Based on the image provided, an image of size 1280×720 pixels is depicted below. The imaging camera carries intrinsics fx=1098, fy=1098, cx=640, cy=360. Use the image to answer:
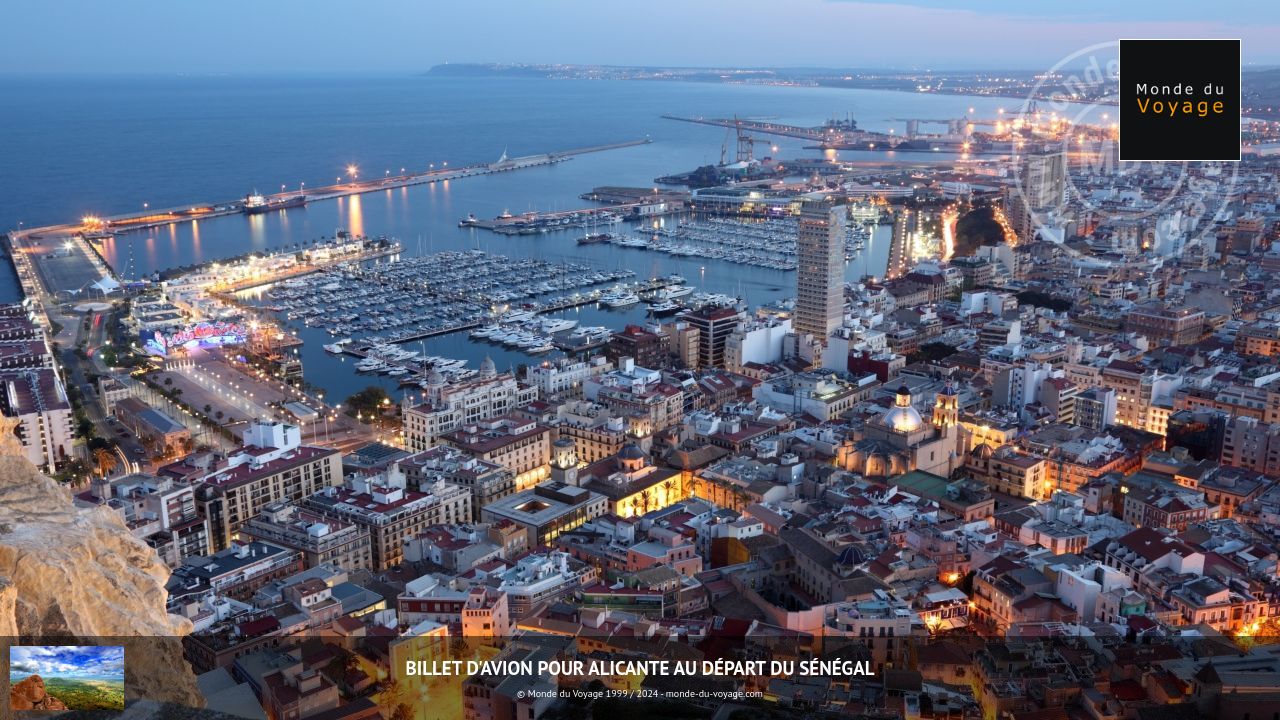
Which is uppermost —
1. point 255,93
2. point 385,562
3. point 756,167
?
point 255,93

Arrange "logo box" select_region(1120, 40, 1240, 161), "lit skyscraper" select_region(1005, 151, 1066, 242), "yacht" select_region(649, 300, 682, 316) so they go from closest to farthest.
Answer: "logo box" select_region(1120, 40, 1240, 161)
"yacht" select_region(649, 300, 682, 316)
"lit skyscraper" select_region(1005, 151, 1066, 242)

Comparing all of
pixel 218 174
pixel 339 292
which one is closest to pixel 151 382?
pixel 339 292

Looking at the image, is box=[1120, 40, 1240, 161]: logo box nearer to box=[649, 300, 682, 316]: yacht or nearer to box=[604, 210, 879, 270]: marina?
box=[649, 300, 682, 316]: yacht

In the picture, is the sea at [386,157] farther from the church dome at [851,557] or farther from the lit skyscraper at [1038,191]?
the church dome at [851,557]

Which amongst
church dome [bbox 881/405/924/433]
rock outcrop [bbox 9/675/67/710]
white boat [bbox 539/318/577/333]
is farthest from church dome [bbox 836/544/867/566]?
white boat [bbox 539/318/577/333]

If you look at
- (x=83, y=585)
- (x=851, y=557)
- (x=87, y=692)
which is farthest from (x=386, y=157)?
(x=87, y=692)

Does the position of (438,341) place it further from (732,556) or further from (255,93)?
(255,93)
